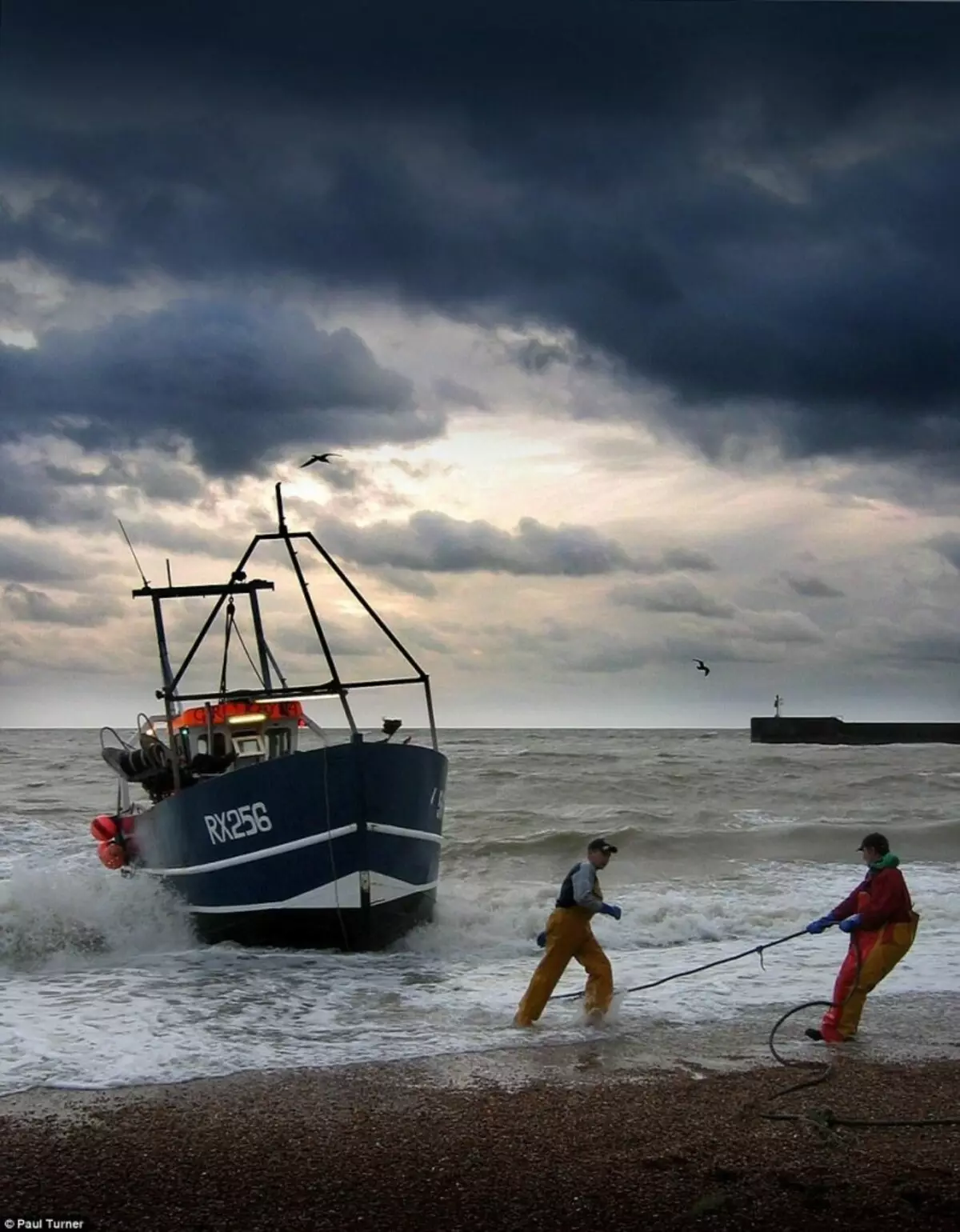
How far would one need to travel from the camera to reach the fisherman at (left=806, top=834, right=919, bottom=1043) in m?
9.48

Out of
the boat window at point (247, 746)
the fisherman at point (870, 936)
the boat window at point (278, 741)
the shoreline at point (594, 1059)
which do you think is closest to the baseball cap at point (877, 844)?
the fisherman at point (870, 936)

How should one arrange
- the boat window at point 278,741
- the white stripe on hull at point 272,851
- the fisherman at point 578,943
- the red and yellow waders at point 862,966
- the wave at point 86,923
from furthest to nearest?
the boat window at point 278,741 < the wave at point 86,923 < the white stripe on hull at point 272,851 < the fisherman at point 578,943 < the red and yellow waders at point 862,966

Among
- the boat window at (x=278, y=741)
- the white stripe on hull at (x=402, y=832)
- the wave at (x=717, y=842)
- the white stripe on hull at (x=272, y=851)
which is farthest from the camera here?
the wave at (x=717, y=842)

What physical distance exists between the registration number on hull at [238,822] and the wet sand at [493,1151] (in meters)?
5.36

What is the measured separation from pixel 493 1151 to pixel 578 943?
349 cm

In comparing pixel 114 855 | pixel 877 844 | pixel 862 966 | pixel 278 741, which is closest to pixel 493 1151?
pixel 862 966

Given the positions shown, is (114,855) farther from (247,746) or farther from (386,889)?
(386,889)

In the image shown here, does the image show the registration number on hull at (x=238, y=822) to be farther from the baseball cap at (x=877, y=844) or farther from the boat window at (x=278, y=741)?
the baseball cap at (x=877, y=844)

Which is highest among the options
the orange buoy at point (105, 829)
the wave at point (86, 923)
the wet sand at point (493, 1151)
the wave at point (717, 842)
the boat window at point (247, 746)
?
the boat window at point (247, 746)

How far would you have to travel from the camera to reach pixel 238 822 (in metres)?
14.2

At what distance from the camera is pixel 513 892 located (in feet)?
67.9

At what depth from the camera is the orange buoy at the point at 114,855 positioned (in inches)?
682

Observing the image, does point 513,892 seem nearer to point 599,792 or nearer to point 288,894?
point 288,894

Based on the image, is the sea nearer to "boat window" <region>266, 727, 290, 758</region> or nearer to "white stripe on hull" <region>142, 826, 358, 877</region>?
"white stripe on hull" <region>142, 826, 358, 877</region>
